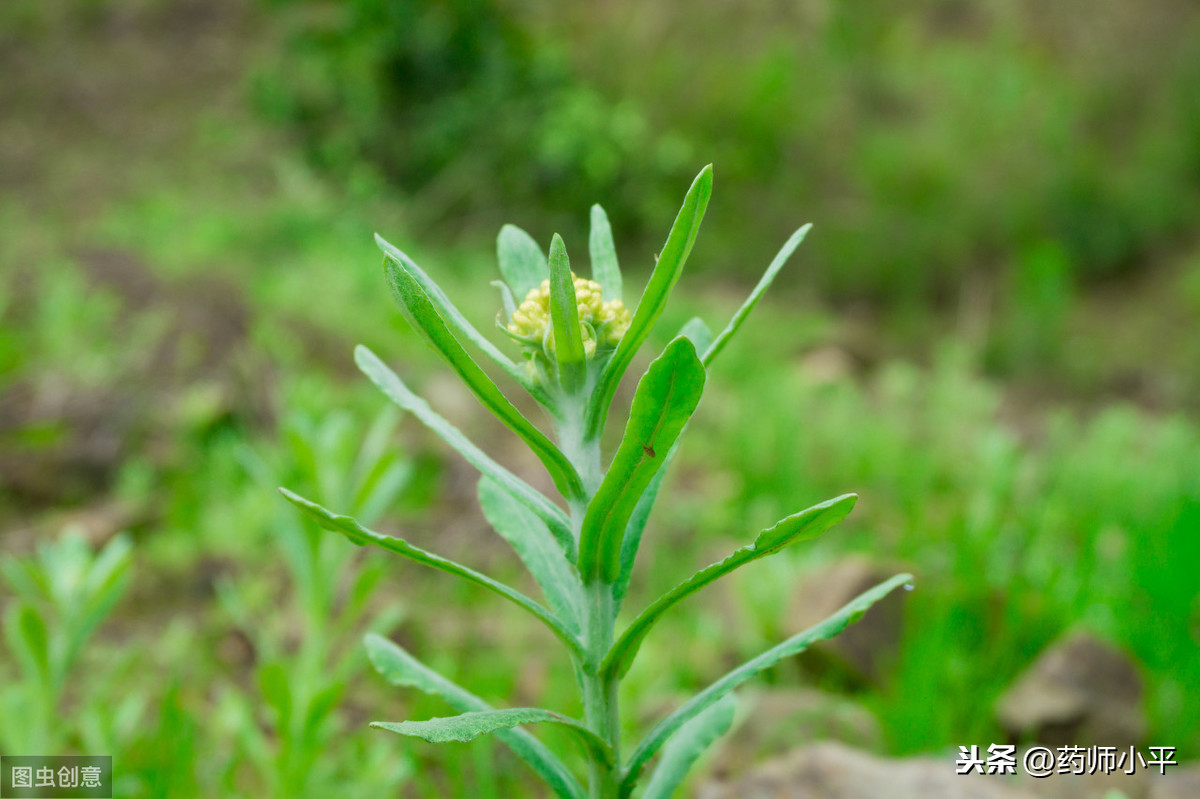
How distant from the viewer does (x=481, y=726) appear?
0.44 m

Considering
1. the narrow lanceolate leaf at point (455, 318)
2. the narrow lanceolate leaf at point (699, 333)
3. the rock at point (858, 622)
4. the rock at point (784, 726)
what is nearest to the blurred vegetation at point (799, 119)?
the rock at point (858, 622)

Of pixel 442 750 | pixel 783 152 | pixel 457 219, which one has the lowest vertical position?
pixel 442 750

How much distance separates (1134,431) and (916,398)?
0.78 m

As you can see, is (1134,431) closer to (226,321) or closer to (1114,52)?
(226,321)

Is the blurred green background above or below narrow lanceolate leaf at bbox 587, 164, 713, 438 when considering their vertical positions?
above

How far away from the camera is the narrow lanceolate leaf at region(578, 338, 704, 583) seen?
451mm

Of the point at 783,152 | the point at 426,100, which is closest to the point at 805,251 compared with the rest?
the point at 783,152

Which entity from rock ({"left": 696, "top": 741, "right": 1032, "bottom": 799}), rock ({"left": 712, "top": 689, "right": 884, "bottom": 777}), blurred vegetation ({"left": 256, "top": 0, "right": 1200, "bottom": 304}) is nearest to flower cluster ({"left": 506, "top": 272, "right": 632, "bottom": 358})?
rock ({"left": 696, "top": 741, "right": 1032, "bottom": 799})

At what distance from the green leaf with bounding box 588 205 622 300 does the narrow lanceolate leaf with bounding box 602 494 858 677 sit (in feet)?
0.76

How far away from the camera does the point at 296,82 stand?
642cm

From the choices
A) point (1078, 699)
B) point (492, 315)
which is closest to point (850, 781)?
point (1078, 699)

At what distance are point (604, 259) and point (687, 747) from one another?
1.22 feet

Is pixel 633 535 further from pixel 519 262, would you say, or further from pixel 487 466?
pixel 519 262

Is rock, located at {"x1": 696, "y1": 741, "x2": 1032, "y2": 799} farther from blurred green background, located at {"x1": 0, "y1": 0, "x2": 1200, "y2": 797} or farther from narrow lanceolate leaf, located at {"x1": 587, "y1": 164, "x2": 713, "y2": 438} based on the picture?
narrow lanceolate leaf, located at {"x1": 587, "y1": 164, "x2": 713, "y2": 438}
